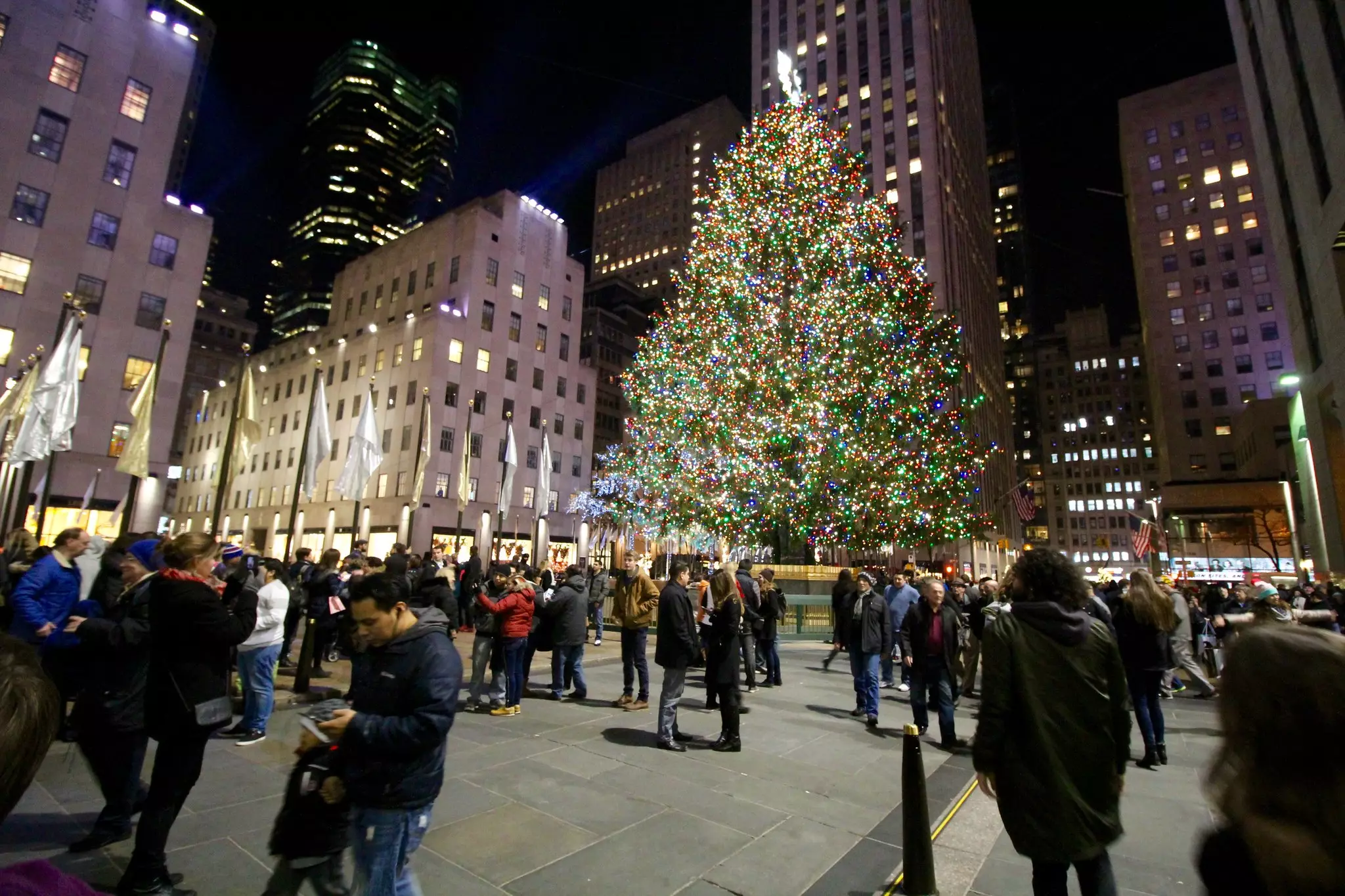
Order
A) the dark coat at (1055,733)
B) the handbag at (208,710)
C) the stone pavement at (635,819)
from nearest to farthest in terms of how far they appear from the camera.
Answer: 1. the dark coat at (1055,733)
2. the handbag at (208,710)
3. the stone pavement at (635,819)

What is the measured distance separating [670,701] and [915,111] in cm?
7486

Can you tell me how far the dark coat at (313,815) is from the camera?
2838 millimetres

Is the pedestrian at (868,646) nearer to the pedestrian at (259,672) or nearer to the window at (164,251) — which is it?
the pedestrian at (259,672)

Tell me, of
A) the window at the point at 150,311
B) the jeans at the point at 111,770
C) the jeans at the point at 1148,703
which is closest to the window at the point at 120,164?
the window at the point at 150,311

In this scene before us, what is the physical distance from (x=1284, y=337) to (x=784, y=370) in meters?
74.7

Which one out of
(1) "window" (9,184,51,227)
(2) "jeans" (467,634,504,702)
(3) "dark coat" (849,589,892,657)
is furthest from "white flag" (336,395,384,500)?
(1) "window" (9,184,51,227)

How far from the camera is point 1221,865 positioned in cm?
150

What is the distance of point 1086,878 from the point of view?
3375 millimetres

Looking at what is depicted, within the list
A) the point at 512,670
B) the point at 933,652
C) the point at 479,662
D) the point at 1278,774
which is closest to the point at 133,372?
the point at 479,662

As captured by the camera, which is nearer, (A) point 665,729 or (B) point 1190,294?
(A) point 665,729

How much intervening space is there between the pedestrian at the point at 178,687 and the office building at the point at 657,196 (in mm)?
105210

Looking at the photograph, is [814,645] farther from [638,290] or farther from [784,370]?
[638,290]

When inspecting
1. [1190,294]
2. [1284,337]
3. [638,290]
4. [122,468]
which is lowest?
[122,468]

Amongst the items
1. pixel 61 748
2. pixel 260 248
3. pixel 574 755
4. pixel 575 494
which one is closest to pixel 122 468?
pixel 61 748
